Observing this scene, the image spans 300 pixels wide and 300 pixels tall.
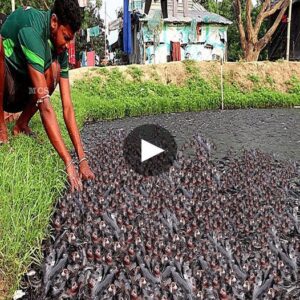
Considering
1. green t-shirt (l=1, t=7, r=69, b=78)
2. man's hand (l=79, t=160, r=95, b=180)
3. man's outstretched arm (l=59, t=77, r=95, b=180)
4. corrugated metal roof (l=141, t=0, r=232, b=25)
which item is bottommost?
corrugated metal roof (l=141, t=0, r=232, b=25)

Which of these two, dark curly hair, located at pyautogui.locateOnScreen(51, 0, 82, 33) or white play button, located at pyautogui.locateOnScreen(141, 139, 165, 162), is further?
white play button, located at pyautogui.locateOnScreen(141, 139, 165, 162)

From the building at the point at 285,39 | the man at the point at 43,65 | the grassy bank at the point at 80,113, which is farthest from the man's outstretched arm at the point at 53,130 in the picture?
the building at the point at 285,39

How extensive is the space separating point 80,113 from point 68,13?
4.76 m

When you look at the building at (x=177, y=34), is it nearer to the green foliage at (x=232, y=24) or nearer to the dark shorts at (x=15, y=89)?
the green foliage at (x=232, y=24)

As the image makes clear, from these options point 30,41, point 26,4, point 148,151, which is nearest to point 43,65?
point 30,41

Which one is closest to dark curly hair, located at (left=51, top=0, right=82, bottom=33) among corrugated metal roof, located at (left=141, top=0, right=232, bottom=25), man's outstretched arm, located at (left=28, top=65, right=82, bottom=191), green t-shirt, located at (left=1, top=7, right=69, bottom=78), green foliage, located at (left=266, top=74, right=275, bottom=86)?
green t-shirt, located at (left=1, top=7, right=69, bottom=78)

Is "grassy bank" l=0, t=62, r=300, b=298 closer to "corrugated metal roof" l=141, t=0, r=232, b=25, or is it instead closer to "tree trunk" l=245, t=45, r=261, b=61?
"tree trunk" l=245, t=45, r=261, b=61

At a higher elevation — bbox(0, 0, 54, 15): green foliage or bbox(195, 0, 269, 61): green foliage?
bbox(0, 0, 54, 15): green foliage

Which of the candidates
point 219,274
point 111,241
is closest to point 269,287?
point 219,274

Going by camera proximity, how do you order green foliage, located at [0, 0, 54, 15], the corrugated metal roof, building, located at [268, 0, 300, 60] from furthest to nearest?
building, located at [268, 0, 300, 60] < the corrugated metal roof < green foliage, located at [0, 0, 54, 15]

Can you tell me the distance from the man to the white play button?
112cm

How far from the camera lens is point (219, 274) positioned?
192cm

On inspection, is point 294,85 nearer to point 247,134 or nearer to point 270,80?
point 270,80

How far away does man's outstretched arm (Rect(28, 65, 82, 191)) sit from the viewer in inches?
112
